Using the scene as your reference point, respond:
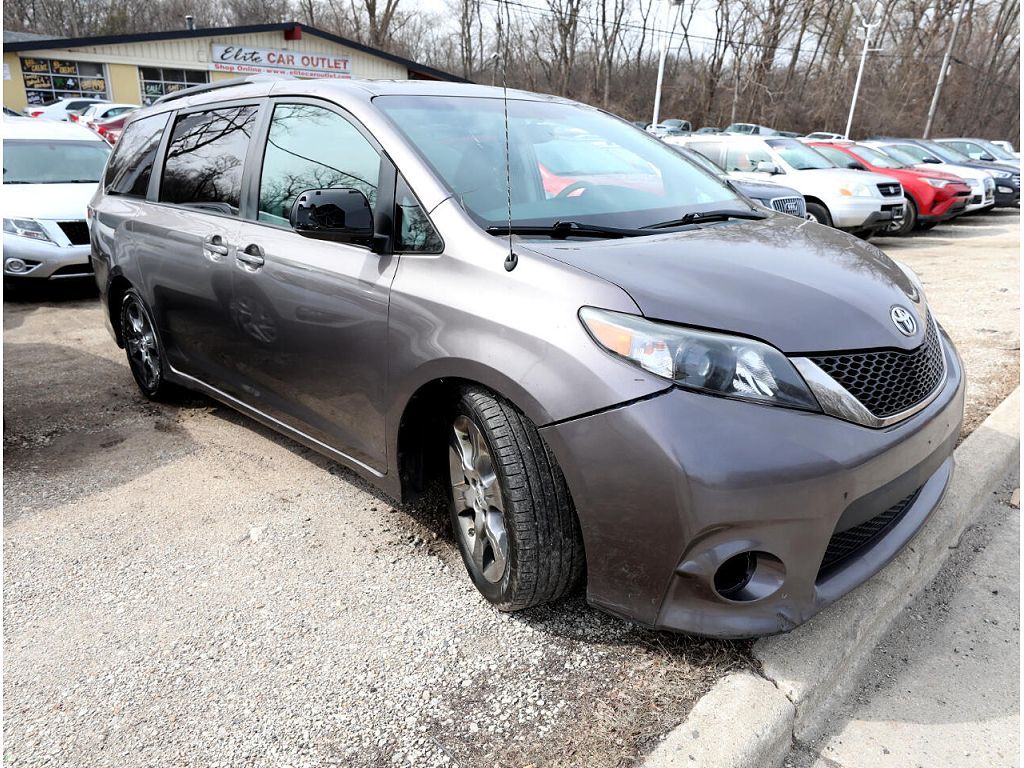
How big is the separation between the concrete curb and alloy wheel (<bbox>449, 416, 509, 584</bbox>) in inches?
28.9

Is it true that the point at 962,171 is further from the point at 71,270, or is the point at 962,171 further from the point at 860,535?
the point at 860,535

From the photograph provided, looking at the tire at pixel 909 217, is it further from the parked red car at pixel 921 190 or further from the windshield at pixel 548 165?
the windshield at pixel 548 165

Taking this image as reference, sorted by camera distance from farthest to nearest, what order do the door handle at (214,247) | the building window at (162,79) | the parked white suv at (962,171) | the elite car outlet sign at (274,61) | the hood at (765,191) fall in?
the elite car outlet sign at (274,61)
the building window at (162,79)
the parked white suv at (962,171)
the hood at (765,191)
the door handle at (214,247)

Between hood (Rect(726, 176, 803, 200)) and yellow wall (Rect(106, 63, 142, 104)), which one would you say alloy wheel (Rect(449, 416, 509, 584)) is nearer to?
hood (Rect(726, 176, 803, 200))

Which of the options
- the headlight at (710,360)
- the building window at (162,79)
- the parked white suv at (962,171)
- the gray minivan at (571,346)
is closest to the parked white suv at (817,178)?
the parked white suv at (962,171)

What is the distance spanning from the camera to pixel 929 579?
2.82 metres

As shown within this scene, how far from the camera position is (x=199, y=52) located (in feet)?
96.6

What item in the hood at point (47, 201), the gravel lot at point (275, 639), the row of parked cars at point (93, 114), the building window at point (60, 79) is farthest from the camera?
the building window at point (60, 79)

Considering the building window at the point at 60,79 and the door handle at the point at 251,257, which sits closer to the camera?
the door handle at the point at 251,257

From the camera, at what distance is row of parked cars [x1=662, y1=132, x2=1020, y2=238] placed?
10.8m

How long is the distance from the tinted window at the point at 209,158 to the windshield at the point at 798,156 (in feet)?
32.3

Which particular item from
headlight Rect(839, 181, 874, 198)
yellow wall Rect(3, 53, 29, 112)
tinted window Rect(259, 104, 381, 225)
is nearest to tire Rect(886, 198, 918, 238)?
headlight Rect(839, 181, 874, 198)

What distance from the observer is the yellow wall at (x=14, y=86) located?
27.1 metres

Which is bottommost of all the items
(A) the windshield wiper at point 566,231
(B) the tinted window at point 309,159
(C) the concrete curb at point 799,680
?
(C) the concrete curb at point 799,680
